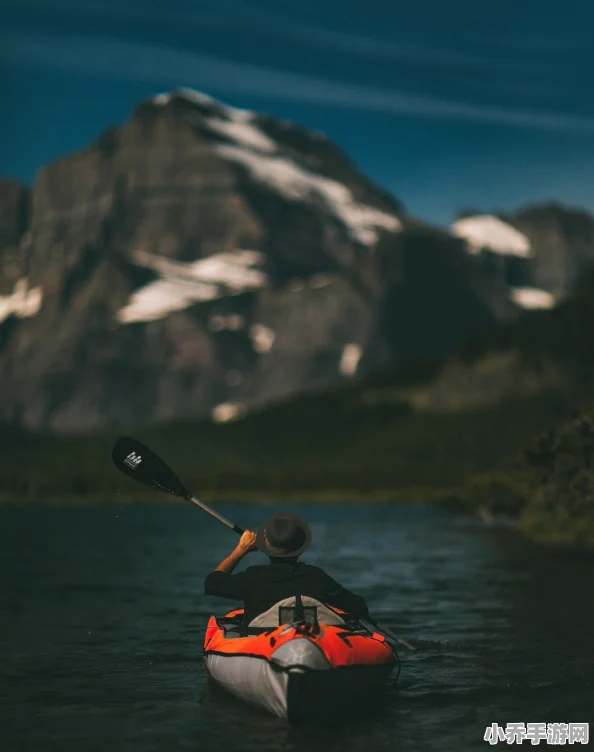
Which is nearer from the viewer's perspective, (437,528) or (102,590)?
(102,590)

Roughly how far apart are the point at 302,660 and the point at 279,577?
249cm

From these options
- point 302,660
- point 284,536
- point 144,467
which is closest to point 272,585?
point 284,536

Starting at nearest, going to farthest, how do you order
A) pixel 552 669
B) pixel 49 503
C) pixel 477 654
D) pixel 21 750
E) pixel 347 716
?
pixel 21 750 < pixel 347 716 < pixel 552 669 < pixel 477 654 < pixel 49 503

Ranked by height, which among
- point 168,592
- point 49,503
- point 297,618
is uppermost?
point 49,503

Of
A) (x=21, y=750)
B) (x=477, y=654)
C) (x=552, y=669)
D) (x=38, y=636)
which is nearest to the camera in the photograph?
(x=21, y=750)

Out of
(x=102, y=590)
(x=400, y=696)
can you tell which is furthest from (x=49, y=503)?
(x=400, y=696)

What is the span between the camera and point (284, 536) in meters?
23.4

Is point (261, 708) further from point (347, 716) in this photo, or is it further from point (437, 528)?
point (437, 528)

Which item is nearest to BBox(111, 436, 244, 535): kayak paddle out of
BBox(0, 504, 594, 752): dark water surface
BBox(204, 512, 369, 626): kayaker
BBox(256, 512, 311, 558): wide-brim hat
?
BBox(0, 504, 594, 752): dark water surface

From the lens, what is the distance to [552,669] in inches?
1182

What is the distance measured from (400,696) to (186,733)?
5064 mm

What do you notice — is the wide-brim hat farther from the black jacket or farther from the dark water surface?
the dark water surface

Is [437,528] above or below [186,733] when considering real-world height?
above

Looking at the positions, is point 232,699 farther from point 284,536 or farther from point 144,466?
point 144,466
